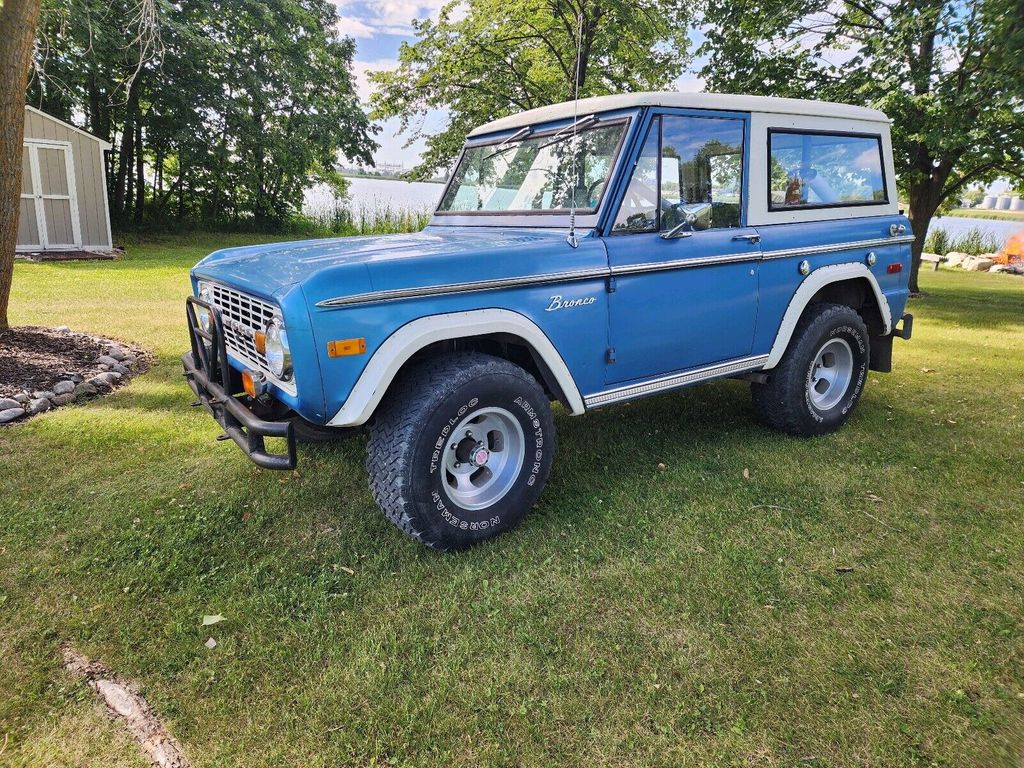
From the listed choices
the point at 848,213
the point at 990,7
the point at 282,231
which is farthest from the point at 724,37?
the point at 282,231

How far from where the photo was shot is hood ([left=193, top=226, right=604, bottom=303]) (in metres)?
2.54

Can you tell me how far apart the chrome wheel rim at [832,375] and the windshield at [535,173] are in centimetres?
227

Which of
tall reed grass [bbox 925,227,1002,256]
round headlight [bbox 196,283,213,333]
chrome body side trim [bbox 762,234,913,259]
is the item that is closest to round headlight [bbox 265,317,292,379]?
round headlight [bbox 196,283,213,333]

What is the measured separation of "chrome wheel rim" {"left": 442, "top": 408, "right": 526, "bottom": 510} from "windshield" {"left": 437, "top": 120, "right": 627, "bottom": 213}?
4.00 feet

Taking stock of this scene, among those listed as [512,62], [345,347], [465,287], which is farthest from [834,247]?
[512,62]

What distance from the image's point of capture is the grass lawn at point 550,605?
2.00 meters

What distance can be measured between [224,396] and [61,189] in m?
13.7

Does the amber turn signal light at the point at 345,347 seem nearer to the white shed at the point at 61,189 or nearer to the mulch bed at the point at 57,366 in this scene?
the mulch bed at the point at 57,366

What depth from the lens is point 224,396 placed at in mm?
2984

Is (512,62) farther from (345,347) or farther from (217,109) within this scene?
(345,347)

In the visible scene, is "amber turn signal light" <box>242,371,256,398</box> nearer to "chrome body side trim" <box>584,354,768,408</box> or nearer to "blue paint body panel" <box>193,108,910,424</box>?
Answer: "blue paint body panel" <box>193,108,910,424</box>

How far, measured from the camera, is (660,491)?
359 centimetres

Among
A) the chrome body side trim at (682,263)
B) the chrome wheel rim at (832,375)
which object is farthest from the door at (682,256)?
the chrome wheel rim at (832,375)

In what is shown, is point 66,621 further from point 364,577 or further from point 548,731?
point 548,731
